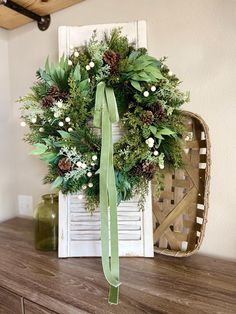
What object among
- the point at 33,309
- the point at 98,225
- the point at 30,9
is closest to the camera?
the point at 33,309

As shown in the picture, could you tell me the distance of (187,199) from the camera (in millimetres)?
948

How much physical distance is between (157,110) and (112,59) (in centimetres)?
21

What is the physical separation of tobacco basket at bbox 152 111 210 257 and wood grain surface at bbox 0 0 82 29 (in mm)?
778

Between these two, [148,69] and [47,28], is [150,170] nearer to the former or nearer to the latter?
[148,69]

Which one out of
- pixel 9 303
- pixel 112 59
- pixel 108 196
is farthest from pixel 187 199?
pixel 9 303

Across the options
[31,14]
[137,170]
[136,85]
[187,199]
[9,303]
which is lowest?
[9,303]

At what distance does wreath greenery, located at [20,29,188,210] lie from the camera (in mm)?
820

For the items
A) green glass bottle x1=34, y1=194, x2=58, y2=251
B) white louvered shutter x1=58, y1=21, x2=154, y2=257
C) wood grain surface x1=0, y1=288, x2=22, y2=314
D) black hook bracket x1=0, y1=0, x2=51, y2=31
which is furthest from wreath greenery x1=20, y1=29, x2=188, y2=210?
black hook bracket x1=0, y1=0, x2=51, y2=31

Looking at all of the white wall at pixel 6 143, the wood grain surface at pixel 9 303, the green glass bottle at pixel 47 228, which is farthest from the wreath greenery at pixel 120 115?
the white wall at pixel 6 143

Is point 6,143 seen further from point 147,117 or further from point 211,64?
point 211,64

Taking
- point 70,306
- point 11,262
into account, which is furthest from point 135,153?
point 11,262

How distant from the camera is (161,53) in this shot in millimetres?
1041

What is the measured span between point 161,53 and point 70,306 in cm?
94

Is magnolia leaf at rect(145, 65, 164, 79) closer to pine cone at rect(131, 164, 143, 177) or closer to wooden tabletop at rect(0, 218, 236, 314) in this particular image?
pine cone at rect(131, 164, 143, 177)
